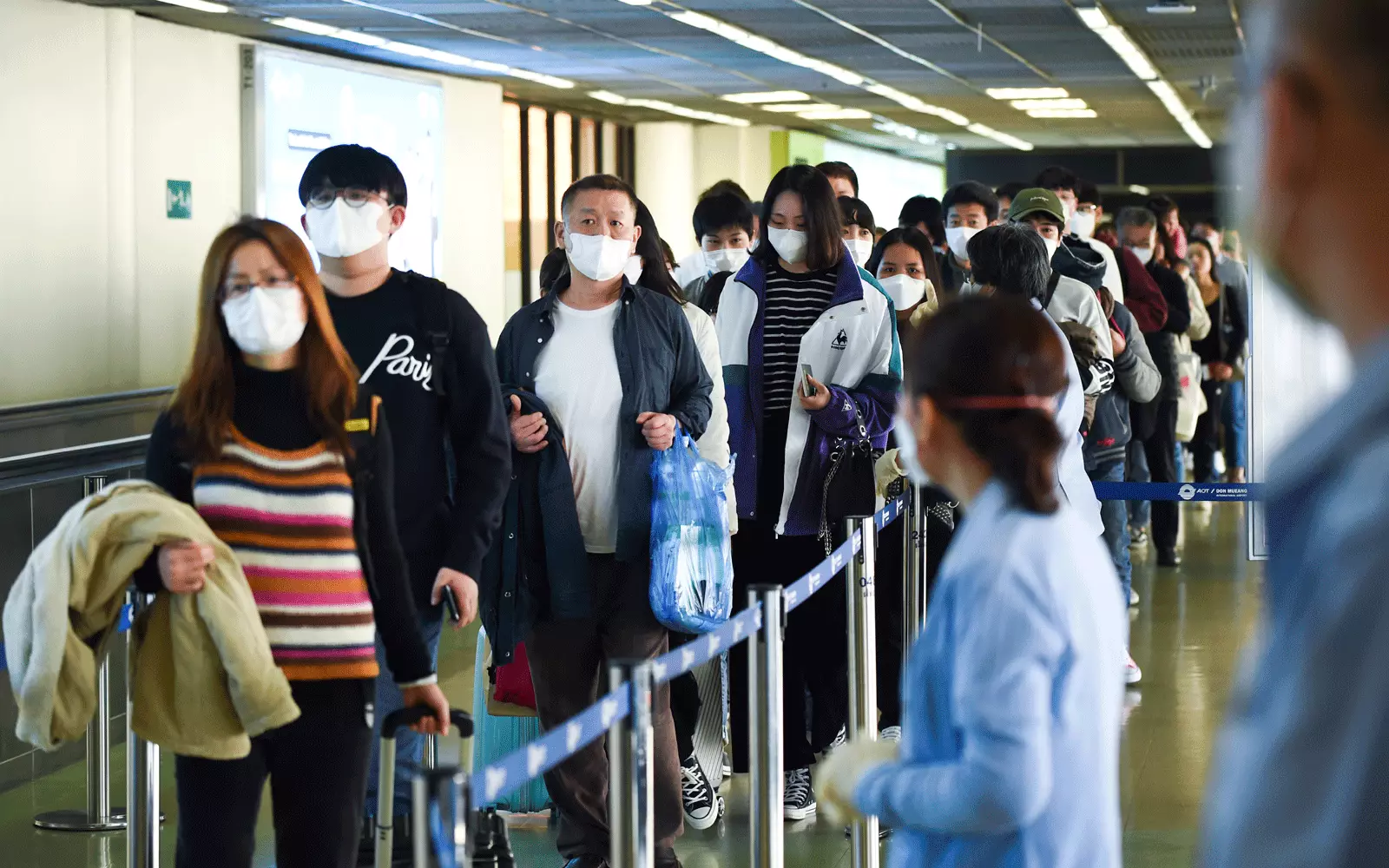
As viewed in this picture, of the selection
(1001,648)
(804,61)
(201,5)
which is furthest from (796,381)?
(804,61)

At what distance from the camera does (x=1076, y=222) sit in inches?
343

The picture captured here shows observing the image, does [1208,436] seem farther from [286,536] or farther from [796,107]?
[286,536]

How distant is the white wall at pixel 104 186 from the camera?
9156 mm

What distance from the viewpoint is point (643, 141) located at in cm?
2209

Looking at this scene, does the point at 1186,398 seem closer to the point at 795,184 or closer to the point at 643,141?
the point at 795,184

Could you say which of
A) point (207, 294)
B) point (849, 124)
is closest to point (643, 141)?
point (849, 124)

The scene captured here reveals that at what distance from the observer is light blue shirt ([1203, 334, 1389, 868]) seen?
82 cm

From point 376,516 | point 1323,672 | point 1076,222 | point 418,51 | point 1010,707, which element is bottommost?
A: point 1010,707

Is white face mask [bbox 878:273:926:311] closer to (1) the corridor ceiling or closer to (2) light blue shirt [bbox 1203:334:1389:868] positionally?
(2) light blue shirt [bbox 1203:334:1389:868]

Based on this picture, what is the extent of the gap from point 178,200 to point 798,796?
725 centimetres

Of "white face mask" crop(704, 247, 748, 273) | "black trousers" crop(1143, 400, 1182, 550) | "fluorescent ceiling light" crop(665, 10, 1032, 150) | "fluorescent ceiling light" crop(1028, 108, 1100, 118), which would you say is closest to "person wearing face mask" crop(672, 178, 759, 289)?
"white face mask" crop(704, 247, 748, 273)

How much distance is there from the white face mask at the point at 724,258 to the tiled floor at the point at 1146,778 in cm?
205

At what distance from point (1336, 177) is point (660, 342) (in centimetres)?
341

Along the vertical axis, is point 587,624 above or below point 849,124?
below
